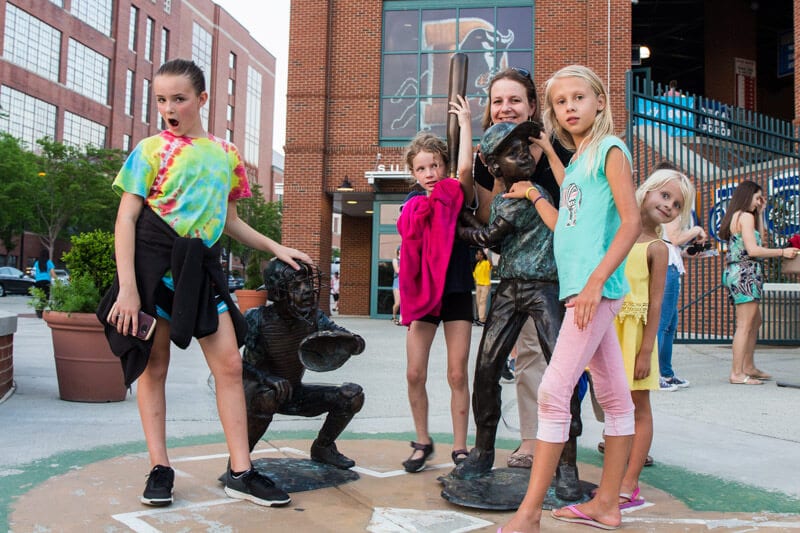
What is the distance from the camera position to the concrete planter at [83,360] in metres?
5.47

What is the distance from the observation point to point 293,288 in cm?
329

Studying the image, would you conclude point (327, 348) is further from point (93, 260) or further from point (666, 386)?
point (666, 386)

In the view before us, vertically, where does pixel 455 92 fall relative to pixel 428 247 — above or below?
above

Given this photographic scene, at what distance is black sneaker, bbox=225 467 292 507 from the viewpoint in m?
3.02

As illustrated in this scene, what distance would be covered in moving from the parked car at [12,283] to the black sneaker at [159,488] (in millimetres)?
31979

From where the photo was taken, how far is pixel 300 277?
3.29 meters

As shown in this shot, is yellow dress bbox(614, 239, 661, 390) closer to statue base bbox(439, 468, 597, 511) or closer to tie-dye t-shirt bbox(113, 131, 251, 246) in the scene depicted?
statue base bbox(439, 468, 597, 511)

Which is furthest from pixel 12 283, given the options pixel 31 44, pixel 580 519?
pixel 580 519

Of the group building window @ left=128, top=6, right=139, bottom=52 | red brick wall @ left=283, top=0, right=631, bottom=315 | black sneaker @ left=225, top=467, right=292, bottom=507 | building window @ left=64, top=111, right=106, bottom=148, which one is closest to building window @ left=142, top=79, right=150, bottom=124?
building window @ left=128, top=6, right=139, bottom=52

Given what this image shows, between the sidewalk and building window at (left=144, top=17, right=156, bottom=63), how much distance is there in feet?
178

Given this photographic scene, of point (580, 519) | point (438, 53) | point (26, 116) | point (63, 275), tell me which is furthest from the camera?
point (26, 116)

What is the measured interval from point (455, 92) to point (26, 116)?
157 feet

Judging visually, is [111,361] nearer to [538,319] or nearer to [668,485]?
[538,319]

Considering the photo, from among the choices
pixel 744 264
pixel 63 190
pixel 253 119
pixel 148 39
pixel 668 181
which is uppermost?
pixel 148 39
